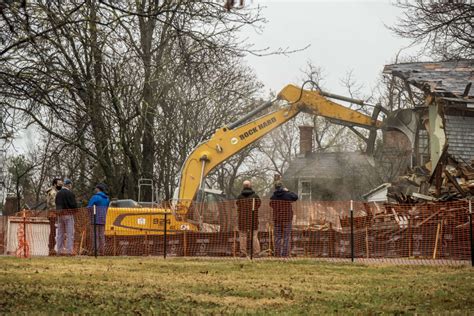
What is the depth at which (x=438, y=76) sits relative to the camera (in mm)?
30297

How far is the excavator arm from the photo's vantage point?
92.6ft

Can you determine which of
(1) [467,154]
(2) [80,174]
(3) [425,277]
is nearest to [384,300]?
(3) [425,277]

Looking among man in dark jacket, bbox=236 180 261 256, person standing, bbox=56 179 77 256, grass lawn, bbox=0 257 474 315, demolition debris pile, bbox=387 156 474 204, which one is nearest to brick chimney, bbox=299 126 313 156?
demolition debris pile, bbox=387 156 474 204

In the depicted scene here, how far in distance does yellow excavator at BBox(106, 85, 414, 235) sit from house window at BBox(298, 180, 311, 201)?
31669 mm

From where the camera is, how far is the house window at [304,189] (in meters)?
62.1

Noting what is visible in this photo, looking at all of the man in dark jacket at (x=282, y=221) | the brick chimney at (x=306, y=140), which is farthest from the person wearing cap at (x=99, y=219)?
the brick chimney at (x=306, y=140)

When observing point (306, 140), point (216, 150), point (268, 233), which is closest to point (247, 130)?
point (216, 150)

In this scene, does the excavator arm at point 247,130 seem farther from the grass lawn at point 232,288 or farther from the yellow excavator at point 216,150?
the grass lawn at point 232,288

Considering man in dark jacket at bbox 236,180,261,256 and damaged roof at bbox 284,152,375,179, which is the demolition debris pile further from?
damaged roof at bbox 284,152,375,179

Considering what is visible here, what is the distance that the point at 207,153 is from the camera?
28.6 meters

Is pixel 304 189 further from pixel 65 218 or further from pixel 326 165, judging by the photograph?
pixel 65 218

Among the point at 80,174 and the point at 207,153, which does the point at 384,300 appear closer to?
the point at 207,153

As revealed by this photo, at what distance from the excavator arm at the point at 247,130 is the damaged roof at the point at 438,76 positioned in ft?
5.96

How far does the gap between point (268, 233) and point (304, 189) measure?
127 ft
